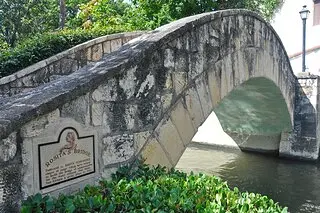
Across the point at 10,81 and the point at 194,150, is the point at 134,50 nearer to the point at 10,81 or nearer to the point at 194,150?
the point at 10,81

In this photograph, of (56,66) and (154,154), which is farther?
(56,66)

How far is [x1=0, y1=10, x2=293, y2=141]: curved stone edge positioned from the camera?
6.37 ft

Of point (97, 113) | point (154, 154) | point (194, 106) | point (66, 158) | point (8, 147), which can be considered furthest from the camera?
point (194, 106)

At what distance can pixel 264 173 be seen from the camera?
31.4 ft

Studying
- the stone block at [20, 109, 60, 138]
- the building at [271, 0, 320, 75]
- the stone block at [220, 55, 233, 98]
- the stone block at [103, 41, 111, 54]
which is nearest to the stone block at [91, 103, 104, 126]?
the stone block at [20, 109, 60, 138]

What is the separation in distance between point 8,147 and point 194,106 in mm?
2271

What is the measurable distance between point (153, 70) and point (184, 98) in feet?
2.13

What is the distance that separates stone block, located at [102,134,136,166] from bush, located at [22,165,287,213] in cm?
13

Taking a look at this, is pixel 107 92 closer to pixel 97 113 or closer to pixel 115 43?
pixel 97 113

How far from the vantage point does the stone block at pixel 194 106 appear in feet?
12.2

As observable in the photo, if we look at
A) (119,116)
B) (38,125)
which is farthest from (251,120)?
(38,125)

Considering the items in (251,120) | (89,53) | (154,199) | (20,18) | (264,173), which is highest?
(20,18)

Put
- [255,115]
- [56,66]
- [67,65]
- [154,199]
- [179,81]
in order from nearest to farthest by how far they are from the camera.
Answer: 1. [154,199]
2. [179,81]
3. [56,66]
4. [67,65]
5. [255,115]

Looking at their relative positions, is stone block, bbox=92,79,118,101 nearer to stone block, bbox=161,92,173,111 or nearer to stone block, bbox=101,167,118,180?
stone block, bbox=101,167,118,180
